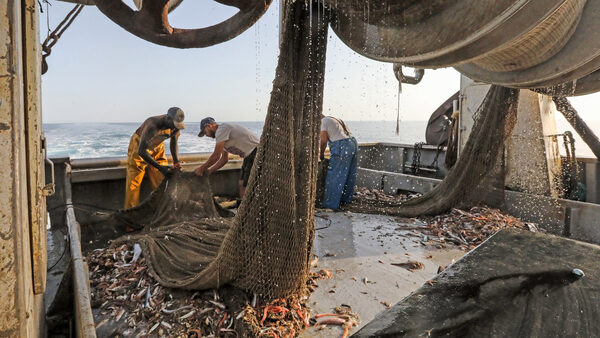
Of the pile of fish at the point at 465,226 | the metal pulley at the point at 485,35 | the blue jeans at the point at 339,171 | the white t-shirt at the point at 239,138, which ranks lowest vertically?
the pile of fish at the point at 465,226

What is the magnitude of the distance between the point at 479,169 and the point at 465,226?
4.15 ft

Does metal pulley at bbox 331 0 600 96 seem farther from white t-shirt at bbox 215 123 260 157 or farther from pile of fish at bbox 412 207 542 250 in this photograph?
white t-shirt at bbox 215 123 260 157

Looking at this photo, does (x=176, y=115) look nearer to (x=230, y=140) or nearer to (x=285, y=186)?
(x=230, y=140)

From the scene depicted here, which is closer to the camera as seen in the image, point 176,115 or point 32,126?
point 32,126

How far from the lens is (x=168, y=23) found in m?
4.08

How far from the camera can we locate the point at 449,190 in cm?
683

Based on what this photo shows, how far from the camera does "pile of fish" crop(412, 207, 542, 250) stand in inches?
216

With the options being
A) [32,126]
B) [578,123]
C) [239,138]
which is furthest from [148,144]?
[578,123]

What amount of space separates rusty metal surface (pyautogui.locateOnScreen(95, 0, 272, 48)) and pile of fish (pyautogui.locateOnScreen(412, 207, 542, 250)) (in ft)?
13.2

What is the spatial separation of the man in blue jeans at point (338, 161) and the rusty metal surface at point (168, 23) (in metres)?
3.55

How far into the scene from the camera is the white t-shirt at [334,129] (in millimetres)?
7414

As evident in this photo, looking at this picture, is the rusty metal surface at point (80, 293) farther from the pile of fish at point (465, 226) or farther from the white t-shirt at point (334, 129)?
the white t-shirt at point (334, 129)

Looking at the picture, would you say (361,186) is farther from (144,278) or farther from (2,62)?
(2,62)

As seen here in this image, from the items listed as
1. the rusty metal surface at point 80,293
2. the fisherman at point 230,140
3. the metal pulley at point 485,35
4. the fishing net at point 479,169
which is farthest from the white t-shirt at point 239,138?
the metal pulley at point 485,35
